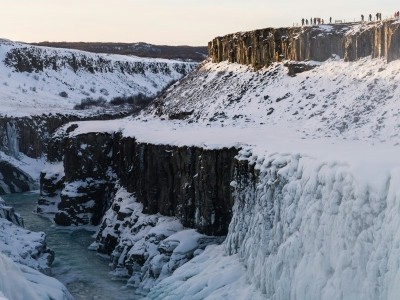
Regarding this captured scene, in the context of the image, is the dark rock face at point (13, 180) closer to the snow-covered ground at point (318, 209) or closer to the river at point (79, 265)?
the river at point (79, 265)

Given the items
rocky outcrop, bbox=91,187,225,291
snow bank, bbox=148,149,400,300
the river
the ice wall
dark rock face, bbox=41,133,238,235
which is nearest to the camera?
the ice wall

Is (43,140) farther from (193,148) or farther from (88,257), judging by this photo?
(193,148)

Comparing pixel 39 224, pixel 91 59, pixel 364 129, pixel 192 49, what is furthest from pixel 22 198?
pixel 192 49

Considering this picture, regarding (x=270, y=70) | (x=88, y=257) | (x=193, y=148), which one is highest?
(x=270, y=70)

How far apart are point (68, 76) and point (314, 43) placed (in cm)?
6415

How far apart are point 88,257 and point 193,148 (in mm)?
9708

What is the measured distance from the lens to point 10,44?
10719cm

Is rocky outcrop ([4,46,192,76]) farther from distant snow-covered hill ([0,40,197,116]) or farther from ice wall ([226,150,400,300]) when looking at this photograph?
ice wall ([226,150,400,300])

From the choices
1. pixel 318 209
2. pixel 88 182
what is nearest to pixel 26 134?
pixel 88 182

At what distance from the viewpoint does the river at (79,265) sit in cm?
2712

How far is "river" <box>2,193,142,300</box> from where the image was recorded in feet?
89.0

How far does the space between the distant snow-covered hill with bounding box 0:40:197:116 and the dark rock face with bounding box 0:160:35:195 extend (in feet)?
65.6

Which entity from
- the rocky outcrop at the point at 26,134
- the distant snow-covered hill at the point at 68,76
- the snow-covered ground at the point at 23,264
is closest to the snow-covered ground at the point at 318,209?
the snow-covered ground at the point at 23,264

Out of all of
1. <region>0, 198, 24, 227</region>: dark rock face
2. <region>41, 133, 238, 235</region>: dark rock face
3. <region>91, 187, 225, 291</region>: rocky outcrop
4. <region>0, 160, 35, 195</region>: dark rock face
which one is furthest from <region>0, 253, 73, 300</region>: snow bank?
<region>0, 160, 35, 195</region>: dark rock face
